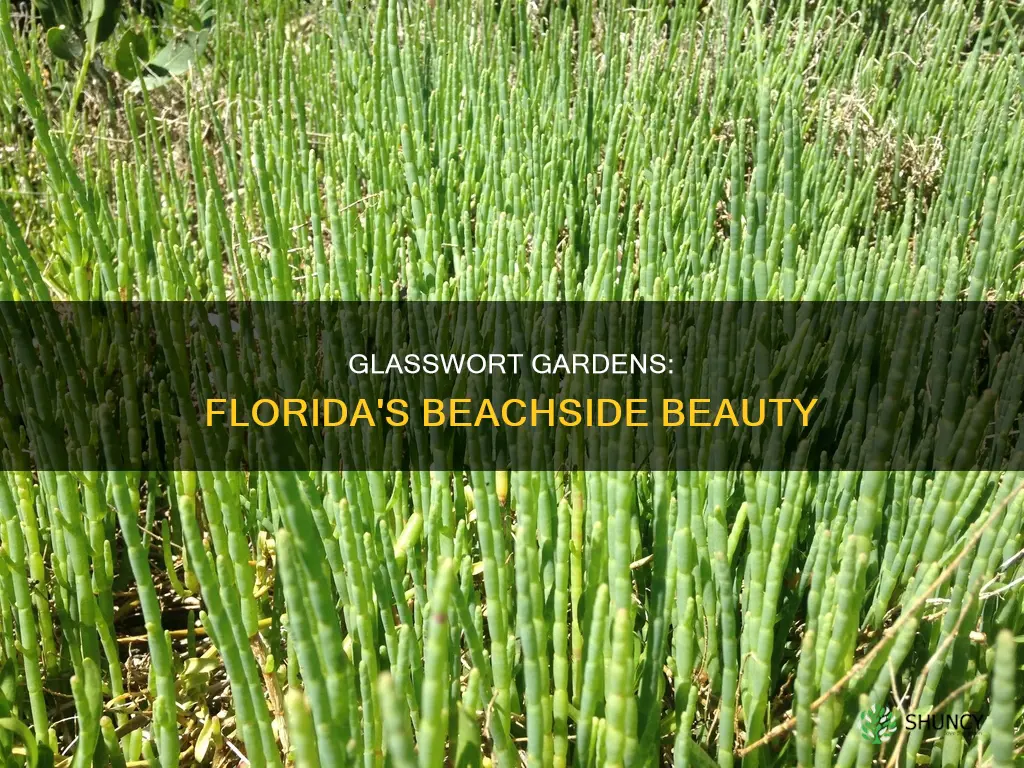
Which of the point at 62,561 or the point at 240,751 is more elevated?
the point at 62,561

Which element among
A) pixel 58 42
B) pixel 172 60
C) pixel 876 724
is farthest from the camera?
pixel 172 60

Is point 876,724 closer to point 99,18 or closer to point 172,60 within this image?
point 99,18

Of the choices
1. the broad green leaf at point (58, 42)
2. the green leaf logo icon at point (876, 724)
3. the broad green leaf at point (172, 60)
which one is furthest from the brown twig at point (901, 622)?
the broad green leaf at point (172, 60)

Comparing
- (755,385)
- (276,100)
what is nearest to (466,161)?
(276,100)

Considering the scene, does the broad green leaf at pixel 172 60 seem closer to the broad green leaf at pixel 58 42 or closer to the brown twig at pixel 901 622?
the broad green leaf at pixel 58 42

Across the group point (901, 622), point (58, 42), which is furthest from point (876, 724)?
point (58, 42)

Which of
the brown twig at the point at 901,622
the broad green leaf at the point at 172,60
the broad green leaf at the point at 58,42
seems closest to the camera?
the brown twig at the point at 901,622

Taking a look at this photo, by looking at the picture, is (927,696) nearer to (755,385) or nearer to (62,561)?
(755,385)

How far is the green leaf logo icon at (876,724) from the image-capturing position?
1.80 feet

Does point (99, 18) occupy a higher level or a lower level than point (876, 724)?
higher

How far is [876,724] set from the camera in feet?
1.86

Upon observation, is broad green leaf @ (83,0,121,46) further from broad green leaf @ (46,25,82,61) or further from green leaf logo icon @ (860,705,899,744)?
green leaf logo icon @ (860,705,899,744)

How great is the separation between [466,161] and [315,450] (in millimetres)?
902

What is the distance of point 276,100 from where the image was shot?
1539 millimetres
